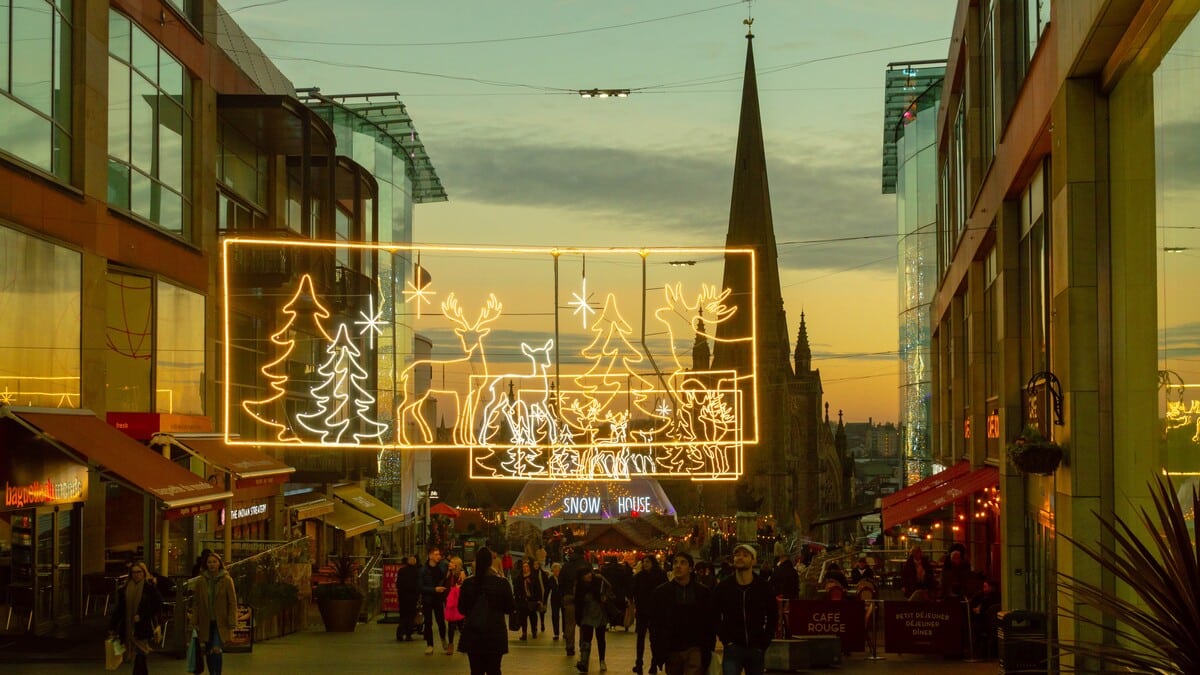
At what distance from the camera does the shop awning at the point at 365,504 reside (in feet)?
138

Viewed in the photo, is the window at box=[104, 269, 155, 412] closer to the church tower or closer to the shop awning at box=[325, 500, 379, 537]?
the shop awning at box=[325, 500, 379, 537]

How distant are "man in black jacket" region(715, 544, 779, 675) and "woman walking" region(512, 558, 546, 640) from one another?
34.4 ft

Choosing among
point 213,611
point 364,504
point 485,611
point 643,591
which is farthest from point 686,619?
point 364,504

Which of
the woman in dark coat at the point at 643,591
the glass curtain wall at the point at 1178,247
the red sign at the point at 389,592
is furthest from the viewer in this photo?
the red sign at the point at 389,592

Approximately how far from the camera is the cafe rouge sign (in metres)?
18.9

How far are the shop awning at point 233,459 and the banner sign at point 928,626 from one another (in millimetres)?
11868

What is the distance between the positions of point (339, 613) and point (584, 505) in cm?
3881

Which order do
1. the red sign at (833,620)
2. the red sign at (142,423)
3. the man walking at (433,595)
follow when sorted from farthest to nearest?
the red sign at (142,423) → the red sign at (833,620) → the man walking at (433,595)

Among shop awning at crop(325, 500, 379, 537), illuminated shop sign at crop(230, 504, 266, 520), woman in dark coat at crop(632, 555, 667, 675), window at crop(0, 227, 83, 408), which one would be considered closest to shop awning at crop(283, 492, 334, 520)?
shop awning at crop(325, 500, 379, 537)

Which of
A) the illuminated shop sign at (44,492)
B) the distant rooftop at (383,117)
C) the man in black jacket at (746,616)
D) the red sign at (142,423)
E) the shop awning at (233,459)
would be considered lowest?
the man in black jacket at (746,616)


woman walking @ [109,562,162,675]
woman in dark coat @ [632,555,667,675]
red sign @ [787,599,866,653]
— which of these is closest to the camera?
woman walking @ [109,562,162,675]

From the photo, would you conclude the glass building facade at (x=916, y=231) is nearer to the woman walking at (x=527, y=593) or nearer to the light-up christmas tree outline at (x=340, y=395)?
the woman walking at (x=527, y=593)

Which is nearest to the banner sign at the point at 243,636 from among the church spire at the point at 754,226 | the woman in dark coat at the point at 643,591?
the woman in dark coat at the point at 643,591

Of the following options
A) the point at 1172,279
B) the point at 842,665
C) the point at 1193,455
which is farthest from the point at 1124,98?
the point at 842,665
